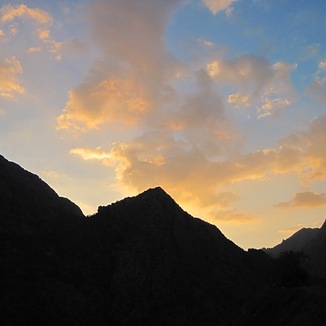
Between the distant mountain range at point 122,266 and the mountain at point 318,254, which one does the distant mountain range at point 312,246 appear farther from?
the distant mountain range at point 122,266

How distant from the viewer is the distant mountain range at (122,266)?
59.5 metres

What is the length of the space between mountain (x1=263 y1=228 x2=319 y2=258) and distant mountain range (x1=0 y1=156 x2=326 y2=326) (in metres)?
67.8

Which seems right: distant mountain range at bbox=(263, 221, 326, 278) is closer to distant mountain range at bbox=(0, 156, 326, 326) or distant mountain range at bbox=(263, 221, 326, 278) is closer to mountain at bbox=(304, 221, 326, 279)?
mountain at bbox=(304, 221, 326, 279)

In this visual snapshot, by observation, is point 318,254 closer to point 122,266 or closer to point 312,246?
point 312,246

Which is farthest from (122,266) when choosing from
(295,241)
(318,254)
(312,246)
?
(295,241)

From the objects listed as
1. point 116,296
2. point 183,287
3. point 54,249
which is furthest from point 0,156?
point 183,287

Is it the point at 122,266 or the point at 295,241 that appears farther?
the point at 295,241

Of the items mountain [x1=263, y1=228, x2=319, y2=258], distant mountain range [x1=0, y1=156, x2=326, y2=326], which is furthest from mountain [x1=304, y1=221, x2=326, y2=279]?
mountain [x1=263, y1=228, x2=319, y2=258]

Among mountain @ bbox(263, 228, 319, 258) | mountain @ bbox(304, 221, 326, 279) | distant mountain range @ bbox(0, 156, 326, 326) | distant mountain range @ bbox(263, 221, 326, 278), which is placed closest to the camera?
distant mountain range @ bbox(0, 156, 326, 326)

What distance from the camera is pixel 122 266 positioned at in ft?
229

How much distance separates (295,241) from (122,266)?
101m

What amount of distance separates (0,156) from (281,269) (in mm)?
66689

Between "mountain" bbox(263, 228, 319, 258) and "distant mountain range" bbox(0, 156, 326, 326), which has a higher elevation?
"mountain" bbox(263, 228, 319, 258)

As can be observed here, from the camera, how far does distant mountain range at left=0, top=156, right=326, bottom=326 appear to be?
195 feet
